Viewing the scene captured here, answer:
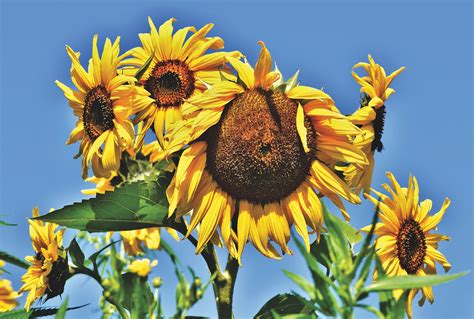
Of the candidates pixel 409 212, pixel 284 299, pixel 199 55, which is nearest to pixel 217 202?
pixel 284 299

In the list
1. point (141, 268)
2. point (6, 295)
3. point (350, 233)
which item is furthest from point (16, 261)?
point (141, 268)

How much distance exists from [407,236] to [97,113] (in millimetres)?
1462

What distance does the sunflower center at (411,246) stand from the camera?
3.17 m

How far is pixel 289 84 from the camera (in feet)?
8.16

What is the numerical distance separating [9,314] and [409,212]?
1.78 metres

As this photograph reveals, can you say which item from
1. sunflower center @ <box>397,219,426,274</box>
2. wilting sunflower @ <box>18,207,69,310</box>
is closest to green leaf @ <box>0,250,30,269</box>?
wilting sunflower @ <box>18,207,69,310</box>

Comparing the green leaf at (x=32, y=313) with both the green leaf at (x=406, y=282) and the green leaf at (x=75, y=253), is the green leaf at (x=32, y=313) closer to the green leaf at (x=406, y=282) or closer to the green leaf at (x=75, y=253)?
the green leaf at (x=75, y=253)

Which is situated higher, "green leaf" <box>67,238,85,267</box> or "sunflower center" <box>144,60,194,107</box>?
"sunflower center" <box>144,60,194,107</box>

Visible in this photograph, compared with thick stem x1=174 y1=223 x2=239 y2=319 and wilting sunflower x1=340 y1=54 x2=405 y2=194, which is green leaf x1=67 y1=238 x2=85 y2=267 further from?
wilting sunflower x1=340 y1=54 x2=405 y2=194

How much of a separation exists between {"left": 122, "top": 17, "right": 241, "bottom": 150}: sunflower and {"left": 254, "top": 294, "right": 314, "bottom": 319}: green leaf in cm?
75

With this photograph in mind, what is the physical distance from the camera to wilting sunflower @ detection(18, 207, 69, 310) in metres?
3.03

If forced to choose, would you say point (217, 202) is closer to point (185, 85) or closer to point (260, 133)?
point (260, 133)

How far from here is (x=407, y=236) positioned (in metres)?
3.21

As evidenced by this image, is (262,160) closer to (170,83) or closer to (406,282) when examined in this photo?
(170,83)
